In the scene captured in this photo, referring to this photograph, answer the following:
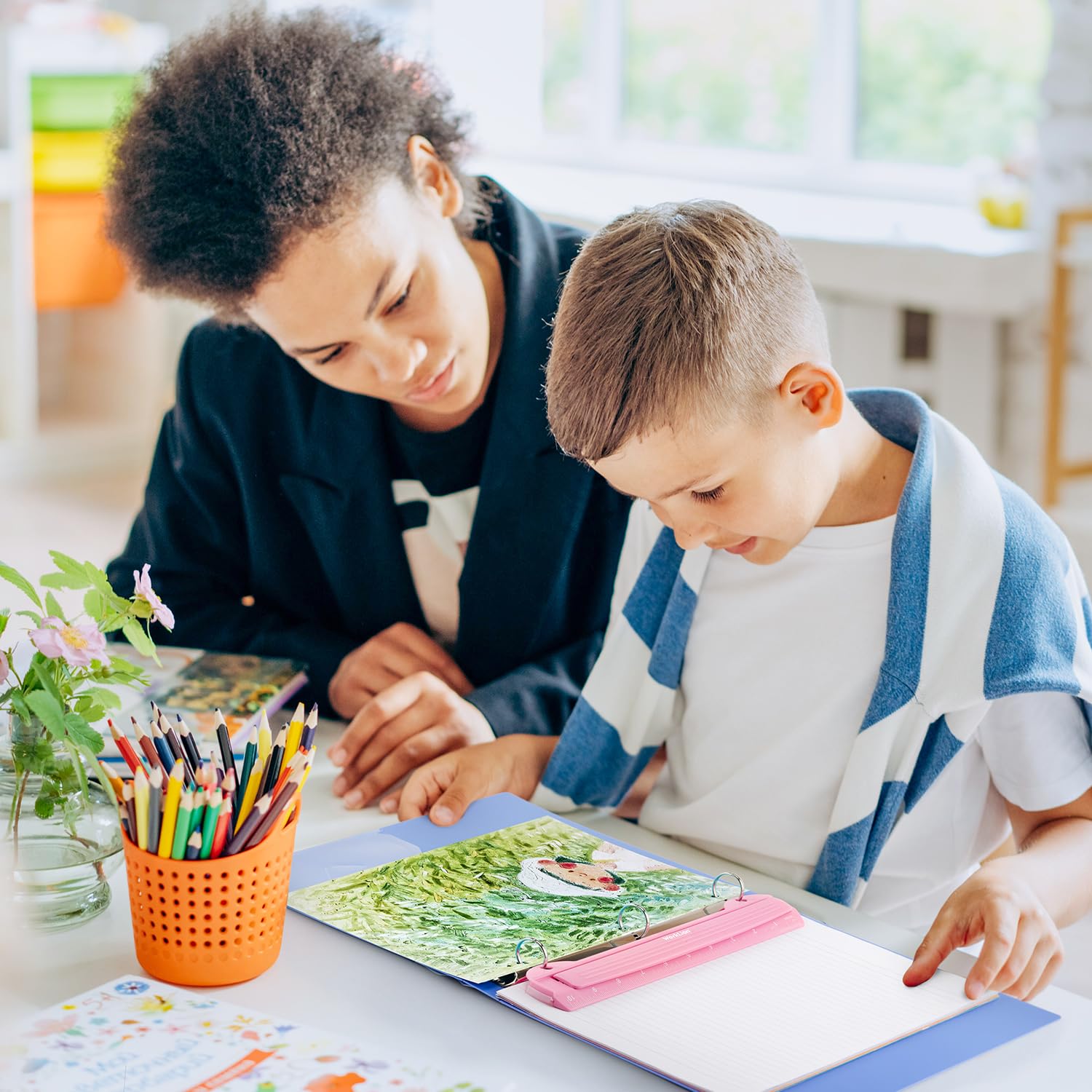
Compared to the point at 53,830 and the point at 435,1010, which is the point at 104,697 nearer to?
the point at 53,830

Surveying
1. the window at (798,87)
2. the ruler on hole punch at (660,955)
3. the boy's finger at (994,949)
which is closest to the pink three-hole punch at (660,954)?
the ruler on hole punch at (660,955)

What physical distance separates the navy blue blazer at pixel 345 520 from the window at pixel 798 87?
2.22 metres

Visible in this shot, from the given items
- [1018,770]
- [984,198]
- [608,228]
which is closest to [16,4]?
[984,198]

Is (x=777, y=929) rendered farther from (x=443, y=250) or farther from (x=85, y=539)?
(x=85, y=539)

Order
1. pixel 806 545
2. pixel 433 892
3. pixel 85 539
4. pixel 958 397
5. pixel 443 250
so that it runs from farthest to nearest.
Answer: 1. pixel 85 539
2. pixel 958 397
3. pixel 443 250
4. pixel 806 545
5. pixel 433 892

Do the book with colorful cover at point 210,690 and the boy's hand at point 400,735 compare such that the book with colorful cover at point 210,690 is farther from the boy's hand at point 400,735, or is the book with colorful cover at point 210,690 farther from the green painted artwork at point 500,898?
the green painted artwork at point 500,898

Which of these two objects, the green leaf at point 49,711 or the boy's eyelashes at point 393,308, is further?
the boy's eyelashes at point 393,308

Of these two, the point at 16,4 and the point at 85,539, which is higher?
the point at 16,4

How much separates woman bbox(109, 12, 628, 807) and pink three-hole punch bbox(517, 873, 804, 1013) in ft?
1.03

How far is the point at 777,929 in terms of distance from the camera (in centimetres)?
86

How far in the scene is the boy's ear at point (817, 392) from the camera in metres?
0.96

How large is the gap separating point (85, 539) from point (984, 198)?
2215 mm

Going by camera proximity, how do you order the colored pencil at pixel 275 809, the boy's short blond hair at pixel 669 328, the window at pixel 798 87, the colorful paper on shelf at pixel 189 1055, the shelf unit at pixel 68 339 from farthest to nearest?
the shelf unit at pixel 68 339, the window at pixel 798 87, the boy's short blond hair at pixel 669 328, the colored pencil at pixel 275 809, the colorful paper on shelf at pixel 189 1055

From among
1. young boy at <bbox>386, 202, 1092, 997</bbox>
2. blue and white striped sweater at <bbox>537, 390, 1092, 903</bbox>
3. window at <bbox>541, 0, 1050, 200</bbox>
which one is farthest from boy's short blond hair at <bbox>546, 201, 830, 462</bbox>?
window at <bbox>541, 0, 1050, 200</bbox>
